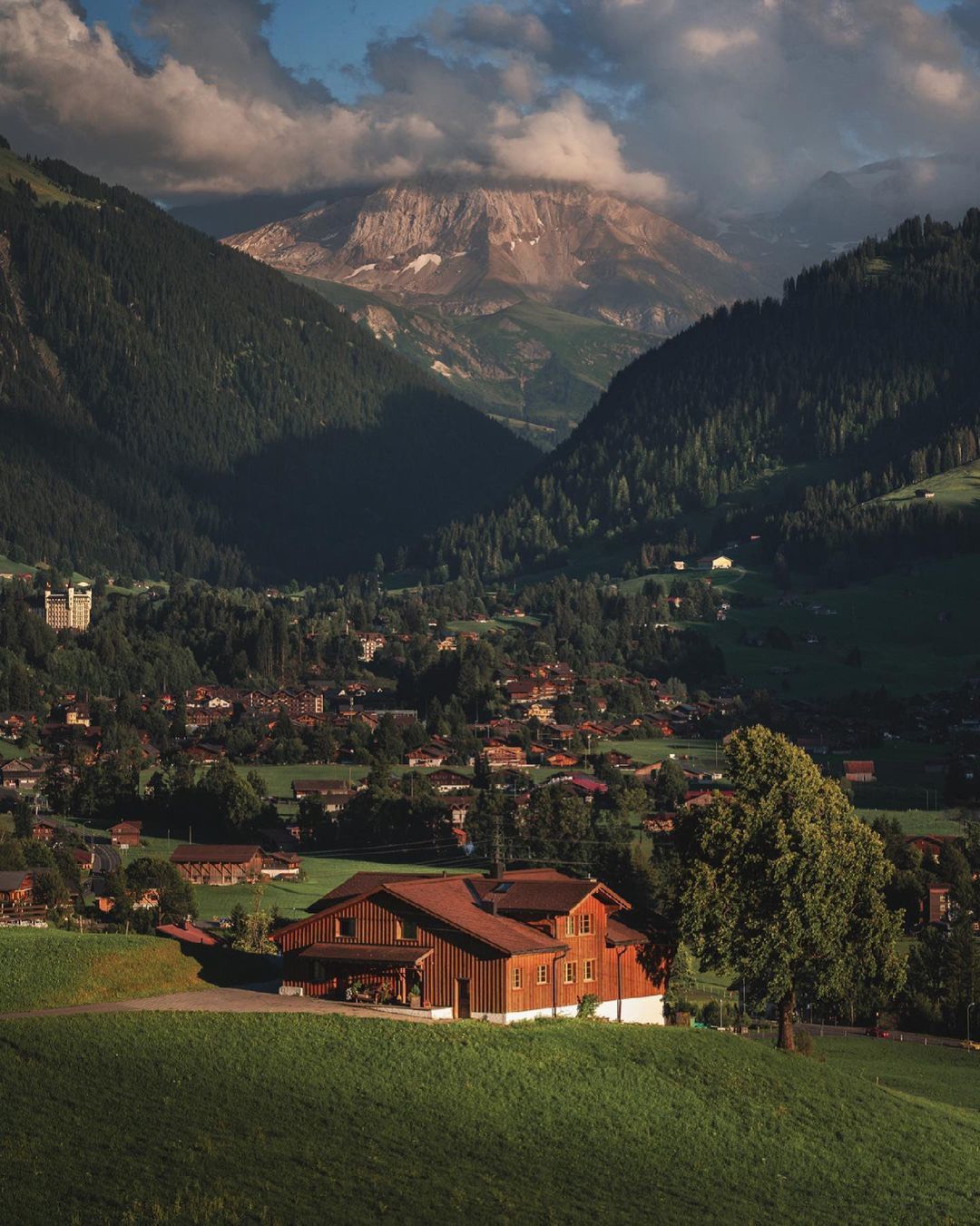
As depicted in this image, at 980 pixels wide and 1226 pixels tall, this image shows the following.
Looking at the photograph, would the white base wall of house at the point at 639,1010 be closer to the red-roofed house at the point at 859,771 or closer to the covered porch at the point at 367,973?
the covered porch at the point at 367,973

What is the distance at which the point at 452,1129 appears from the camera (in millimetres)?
45938

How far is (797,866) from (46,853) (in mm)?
58888

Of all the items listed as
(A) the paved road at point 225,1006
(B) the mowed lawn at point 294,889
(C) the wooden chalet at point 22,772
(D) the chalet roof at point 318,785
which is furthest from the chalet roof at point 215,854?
(A) the paved road at point 225,1006

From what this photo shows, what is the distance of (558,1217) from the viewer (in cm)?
4044

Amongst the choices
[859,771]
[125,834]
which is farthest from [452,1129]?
[859,771]

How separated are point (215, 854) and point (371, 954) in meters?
64.5

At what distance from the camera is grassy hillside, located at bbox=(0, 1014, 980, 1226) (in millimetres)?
40125

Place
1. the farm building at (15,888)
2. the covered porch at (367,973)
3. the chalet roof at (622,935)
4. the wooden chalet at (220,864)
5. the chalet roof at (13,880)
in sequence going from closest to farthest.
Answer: the covered porch at (367,973)
the chalet roof at (622,935)
the farm building at (15,888)
the chalet roof at (13,880)
the wooden chalet at (220,864)

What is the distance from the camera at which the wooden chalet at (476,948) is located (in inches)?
2368

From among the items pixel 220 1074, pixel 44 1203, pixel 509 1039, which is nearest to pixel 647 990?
pixel 509 1039

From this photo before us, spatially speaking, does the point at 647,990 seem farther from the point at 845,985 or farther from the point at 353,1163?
the point at 353,1163

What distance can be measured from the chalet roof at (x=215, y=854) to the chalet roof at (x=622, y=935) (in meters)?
55.3

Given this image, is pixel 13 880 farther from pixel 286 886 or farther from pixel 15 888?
pixel 286 886

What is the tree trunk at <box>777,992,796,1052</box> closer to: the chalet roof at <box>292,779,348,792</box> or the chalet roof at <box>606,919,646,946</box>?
the chalet roof at <box>606,919,646,946</box>
